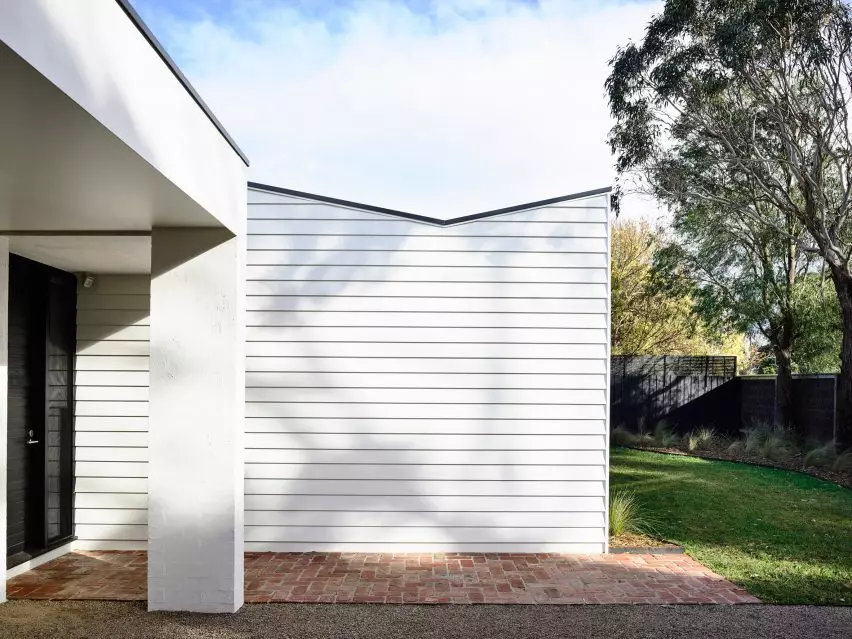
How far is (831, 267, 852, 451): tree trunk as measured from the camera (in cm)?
1074

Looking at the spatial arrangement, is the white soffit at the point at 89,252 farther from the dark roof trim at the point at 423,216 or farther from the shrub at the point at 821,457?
the shrub at the point at 821,457

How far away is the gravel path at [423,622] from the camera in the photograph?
12.4 ft

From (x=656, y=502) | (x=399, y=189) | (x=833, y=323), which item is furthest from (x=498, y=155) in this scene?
(x=656, y=502)

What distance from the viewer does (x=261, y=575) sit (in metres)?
4.86

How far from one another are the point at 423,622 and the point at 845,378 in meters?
9.54

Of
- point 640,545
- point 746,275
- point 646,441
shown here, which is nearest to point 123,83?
point 640,545

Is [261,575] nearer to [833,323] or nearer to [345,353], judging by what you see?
[345,353]

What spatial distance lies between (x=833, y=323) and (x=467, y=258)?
10607mm

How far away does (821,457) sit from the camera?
1066cm

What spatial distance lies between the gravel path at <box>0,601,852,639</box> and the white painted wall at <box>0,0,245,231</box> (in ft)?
7.46

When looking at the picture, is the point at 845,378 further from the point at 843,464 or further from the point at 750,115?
the point at 750,115

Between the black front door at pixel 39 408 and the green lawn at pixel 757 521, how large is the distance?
5.08m

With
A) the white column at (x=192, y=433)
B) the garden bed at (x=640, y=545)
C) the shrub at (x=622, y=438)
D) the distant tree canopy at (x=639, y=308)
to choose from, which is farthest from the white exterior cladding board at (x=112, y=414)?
the distant tree canopy at (x=639, y=308)

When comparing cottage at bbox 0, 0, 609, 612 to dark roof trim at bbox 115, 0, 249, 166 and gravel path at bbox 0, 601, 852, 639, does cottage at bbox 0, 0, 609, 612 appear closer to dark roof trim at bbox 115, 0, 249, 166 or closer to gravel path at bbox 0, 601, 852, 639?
gravel path at bbox 0, 601, 852, 639
